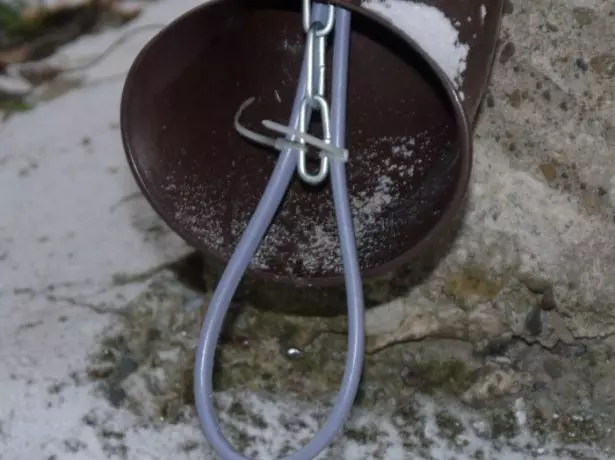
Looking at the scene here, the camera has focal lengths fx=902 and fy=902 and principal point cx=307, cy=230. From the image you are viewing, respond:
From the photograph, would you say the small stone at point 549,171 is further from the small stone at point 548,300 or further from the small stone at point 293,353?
the small stone at point 293,353

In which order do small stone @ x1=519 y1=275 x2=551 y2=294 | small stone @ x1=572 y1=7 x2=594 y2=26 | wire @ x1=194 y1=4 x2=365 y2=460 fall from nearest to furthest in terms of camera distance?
wire @ x1=194 y1=4 x2=365 y2=460 < small stone @ x1=572 y1=7 x2=594 y2=26 < small stone @ x1=519 y1=275 x2=551 y2=294

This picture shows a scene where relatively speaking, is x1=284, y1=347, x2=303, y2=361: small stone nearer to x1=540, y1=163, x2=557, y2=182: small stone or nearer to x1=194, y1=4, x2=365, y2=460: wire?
x1=194, y1=4, x2=365, y2=460: wire

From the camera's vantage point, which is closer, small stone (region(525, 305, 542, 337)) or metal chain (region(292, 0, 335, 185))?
metal chain (region(292, 0, 335, 185))

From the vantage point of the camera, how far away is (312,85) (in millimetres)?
954

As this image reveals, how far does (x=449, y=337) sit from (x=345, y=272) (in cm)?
33

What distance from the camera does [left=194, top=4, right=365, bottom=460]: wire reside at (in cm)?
91

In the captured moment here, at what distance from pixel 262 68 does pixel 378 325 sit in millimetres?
375

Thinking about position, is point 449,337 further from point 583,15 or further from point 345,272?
point 583,15

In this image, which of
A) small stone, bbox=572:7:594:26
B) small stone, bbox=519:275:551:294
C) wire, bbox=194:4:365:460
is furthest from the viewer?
small stone, bbox=519:275:551:294

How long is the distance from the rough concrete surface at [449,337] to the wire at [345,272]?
18 cm

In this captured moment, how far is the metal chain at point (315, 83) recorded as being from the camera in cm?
92

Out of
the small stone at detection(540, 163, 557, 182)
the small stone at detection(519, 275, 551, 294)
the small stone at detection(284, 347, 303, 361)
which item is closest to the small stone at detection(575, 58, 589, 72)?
the small stone at detection(540, 163, 557, 182)

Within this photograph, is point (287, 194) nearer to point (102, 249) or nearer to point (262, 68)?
point (262, 68)

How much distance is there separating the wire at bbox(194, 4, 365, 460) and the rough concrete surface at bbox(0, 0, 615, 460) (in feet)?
0.59
